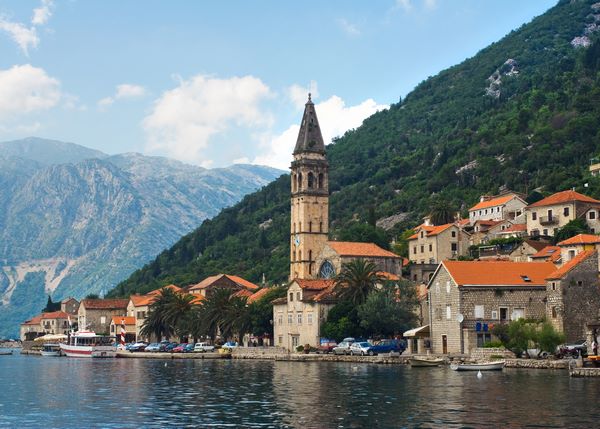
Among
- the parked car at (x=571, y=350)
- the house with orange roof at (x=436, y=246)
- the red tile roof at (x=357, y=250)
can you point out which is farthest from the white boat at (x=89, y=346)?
the parked car at (x=571, y=350)

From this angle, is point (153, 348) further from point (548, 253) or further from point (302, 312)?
point (548, 253)

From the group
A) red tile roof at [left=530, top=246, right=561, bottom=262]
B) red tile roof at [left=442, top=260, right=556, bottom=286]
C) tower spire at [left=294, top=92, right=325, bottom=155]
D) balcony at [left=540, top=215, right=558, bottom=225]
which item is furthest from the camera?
tower spire at [left=294, top=92, right=325, bottom=155]

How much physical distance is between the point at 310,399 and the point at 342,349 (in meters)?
43.3

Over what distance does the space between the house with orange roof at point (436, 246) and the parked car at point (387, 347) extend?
105 feet

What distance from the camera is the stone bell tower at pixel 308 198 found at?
13062 cm

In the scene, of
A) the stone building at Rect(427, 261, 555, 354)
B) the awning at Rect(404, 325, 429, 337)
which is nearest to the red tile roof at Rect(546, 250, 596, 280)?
the stone building at Rect(427, 261, 555, 354)

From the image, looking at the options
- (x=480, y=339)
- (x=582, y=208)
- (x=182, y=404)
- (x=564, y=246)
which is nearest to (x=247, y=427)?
(x=182, y=404)

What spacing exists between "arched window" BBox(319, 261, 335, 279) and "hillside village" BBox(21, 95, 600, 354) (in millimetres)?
258

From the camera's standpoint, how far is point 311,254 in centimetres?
13038

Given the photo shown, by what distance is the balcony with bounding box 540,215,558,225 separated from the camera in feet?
401

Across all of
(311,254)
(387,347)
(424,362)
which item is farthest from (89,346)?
(424,362)

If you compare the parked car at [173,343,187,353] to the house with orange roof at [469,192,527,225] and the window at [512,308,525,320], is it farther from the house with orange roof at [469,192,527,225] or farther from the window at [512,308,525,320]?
the window at [512,308,525,320]

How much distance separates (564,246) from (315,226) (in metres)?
46.1

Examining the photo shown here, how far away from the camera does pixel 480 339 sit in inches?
3282
